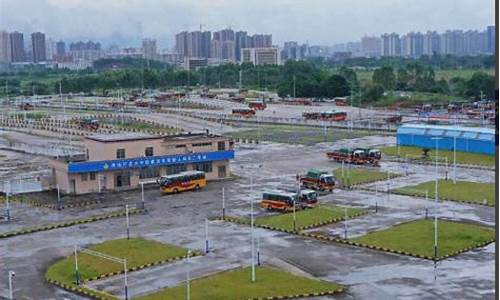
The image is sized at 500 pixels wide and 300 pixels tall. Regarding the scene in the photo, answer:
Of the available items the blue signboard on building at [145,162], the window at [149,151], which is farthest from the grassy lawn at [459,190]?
the window at [149,151]

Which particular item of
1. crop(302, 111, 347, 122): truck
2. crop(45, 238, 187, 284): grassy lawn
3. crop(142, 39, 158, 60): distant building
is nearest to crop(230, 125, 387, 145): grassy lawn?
crop(302, 111, 347, 122): truck

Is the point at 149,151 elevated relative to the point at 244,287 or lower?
elevated

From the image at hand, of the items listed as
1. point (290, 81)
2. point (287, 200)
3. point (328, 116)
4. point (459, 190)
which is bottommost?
point (459, 190)

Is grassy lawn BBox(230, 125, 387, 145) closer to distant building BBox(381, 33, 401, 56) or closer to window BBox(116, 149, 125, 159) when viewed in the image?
window BBox(116, 149, 125, 159)

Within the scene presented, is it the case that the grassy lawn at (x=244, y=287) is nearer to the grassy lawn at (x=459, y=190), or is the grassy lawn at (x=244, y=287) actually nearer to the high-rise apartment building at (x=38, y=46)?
the grassy lawn at (x=459, y=190)

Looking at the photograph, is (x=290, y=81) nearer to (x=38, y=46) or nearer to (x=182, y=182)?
(x=182, y=182)

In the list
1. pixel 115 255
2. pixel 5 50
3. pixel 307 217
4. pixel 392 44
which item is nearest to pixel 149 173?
pixel 307 217
